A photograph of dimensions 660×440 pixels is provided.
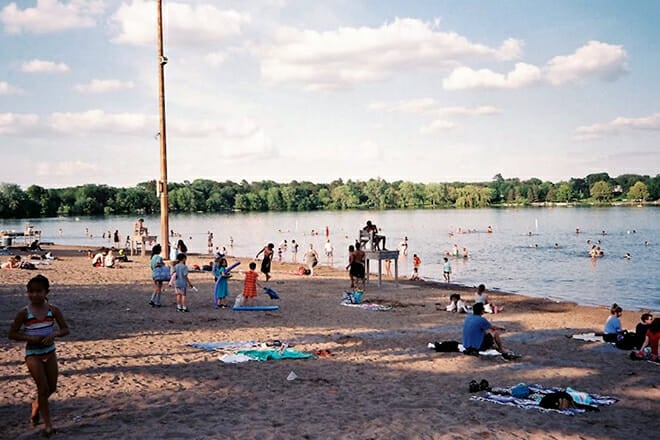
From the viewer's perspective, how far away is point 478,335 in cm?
1235

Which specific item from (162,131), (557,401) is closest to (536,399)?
(557,401)

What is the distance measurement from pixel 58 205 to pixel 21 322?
542 feet

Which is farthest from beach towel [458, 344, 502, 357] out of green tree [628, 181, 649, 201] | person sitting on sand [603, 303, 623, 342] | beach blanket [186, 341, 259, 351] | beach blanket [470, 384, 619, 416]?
green tree [628, 181, 649, 201]

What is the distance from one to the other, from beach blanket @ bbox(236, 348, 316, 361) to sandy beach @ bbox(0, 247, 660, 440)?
0.20 metres

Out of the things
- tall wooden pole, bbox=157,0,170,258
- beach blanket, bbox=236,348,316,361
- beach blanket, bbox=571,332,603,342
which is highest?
tall wooden pole, bbox=157,0,170,258

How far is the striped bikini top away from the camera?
6.29 metres

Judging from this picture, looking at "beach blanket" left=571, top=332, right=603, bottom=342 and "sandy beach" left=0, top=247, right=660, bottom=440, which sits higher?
"sandy beach" left=0, top=247, right=660, bottom=440

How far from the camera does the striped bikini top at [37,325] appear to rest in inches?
247

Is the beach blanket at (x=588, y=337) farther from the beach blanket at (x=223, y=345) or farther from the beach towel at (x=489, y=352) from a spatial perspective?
the beach blanket at (x=223, y=345)

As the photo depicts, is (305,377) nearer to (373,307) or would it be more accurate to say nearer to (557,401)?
(557,401)

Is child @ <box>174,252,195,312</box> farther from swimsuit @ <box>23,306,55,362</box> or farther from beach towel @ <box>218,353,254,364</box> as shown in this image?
swimsuit @ <box>23,306,55,362</box>

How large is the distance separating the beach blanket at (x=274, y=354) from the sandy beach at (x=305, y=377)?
0.66 feet

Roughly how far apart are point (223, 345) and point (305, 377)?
2695 mm

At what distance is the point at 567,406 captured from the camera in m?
8.59
